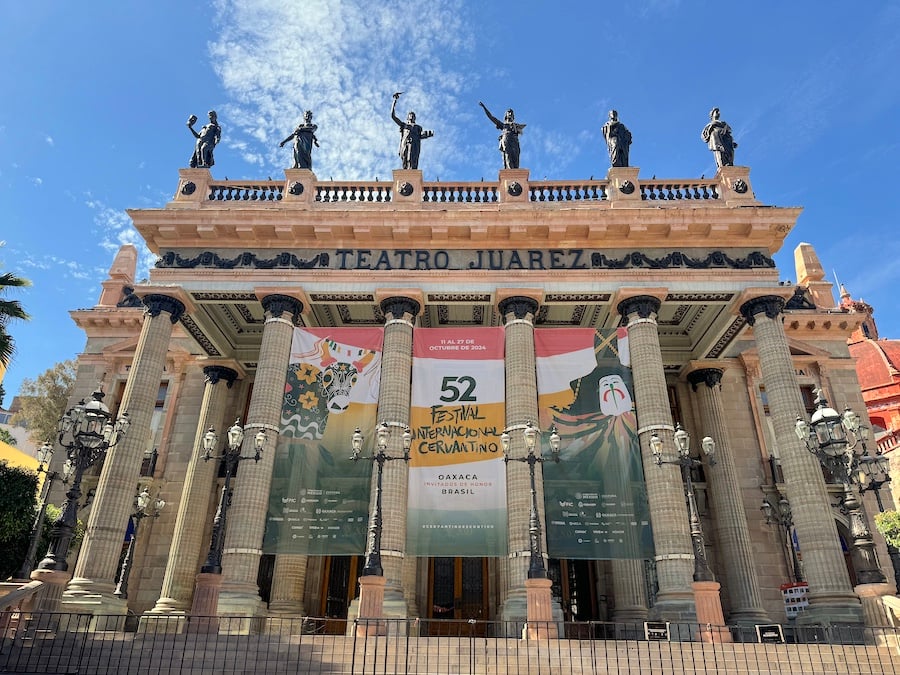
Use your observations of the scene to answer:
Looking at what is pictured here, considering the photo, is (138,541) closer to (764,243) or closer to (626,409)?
(626,409)

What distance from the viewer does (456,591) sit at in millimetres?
18609

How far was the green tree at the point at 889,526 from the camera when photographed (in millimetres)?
20484

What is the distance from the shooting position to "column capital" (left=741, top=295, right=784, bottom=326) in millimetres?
17078

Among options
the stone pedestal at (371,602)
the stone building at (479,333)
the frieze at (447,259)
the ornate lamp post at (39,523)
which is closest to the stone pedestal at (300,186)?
the stone building at (479,333)

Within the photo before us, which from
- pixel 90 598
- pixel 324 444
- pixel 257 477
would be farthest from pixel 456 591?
pixel 90 598

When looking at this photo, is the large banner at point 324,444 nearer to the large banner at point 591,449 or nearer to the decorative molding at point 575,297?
the large banner at point 591,449

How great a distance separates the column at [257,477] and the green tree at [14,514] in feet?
16.0

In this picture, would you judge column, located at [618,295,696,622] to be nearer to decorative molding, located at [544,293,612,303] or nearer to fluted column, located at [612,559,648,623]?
decorative molding, located at [544,293,612,303]

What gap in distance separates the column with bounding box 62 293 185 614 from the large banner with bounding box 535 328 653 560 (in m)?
10.2

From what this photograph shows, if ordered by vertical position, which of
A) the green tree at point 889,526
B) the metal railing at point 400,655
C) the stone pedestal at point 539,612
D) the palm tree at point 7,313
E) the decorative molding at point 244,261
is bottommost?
the metal railing at point 400,655

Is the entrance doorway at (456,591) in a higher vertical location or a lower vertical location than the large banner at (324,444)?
lower

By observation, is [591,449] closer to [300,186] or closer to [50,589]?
[300,186]

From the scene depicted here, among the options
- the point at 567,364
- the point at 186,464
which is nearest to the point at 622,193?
the point at 567,364

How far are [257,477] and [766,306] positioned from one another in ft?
46.8
